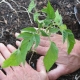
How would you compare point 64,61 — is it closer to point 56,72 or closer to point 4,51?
point 56,72

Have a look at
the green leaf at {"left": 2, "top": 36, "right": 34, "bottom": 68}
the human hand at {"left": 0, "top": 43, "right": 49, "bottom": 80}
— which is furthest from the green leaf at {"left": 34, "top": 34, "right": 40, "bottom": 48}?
the human hand at {"left": 0, "top": 43, "right": 49, "bottom": 80}

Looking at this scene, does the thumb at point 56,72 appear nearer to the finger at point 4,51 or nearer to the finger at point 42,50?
the finger at point 42,50

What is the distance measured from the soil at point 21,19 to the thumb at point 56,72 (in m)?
0.04

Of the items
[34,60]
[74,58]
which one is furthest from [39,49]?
[74,58]

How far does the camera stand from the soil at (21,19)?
3.89 feet

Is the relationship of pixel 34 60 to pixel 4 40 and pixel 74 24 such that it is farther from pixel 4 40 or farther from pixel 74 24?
pixel 74 24

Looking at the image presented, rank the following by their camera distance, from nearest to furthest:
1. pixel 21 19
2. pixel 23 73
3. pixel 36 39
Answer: pixel 36 39 → pixel 23 73 → pixel 21 19

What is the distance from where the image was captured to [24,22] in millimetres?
1257

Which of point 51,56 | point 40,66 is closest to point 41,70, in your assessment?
point 40,66

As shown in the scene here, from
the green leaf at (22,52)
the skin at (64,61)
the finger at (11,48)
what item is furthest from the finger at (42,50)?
the green leaf at (22,52)

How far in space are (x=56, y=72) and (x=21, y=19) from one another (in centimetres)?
35

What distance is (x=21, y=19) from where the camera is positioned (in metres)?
1.27

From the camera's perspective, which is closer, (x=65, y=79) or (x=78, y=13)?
(x=65, y=79)

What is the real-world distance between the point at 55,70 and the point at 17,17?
1.18 feet
